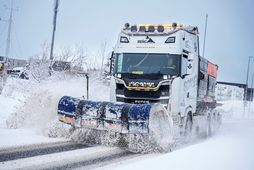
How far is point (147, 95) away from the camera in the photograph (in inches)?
437

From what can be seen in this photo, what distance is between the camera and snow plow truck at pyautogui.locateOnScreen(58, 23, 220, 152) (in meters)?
9.70

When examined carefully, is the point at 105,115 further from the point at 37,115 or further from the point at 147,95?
the point at 37,115

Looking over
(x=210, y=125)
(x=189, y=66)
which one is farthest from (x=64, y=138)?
(x=210, y=125)

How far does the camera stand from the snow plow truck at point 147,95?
9.70m

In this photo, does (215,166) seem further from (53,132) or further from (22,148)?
(53,132)

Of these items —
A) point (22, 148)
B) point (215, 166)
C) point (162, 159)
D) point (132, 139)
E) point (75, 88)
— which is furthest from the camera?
point (75, 88)

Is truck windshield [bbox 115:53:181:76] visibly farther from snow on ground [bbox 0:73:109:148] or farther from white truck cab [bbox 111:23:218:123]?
snow on ground [bbox 0:73:109:148]

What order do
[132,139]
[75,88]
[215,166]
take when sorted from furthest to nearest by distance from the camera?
[75,88] → [132,139] → [215,166]

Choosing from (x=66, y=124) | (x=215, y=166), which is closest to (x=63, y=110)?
(x=66, y=124)

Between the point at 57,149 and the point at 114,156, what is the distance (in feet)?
4.73

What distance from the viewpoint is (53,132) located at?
36.5 feet

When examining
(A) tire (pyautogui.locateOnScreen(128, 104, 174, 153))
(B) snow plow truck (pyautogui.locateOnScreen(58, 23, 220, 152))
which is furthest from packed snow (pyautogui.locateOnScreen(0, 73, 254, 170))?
(B) snow plow truck (pyautogui.locateOnScreen(58, 23, 220, 152))

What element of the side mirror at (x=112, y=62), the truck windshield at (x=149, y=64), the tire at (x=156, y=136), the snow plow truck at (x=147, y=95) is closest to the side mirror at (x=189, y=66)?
the snow plow truck at (x=147, y=95)

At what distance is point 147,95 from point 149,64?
3.39 ft
